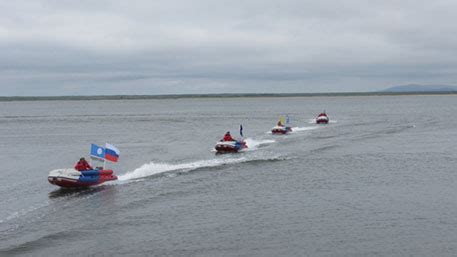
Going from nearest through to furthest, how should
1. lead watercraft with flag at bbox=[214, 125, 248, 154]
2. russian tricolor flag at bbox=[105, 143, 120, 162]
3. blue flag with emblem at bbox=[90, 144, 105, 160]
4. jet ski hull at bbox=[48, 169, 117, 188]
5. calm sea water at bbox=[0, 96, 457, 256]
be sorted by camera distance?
calm sea water at bbox=[0, 96, 457, 256]
jet ski hull at bbox=[48, 169, 117, 188]
blue flag with emblem at bbox=[90, 144, 105, 160]
russian tricolor flag at bbox=[105, 143, 120, 162]
lead watercraft with flag at bbox=[214, 125, 248, 154]

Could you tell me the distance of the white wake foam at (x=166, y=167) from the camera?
141 feet

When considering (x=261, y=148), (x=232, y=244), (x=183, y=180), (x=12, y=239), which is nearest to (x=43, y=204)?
(x=12, y=239)

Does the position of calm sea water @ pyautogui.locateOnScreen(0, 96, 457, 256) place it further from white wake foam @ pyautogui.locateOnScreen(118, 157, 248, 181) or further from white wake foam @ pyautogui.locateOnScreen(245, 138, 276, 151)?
white wake foam @ pyautogui.locateOnScreen(245, 138, 276, 151)

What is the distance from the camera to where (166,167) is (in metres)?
46.5

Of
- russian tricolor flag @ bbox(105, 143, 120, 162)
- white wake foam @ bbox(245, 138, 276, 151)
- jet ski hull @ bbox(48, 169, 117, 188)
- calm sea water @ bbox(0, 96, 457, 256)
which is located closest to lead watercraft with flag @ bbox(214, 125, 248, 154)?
calm sea water @ bbox(0, 96, 457, 256)

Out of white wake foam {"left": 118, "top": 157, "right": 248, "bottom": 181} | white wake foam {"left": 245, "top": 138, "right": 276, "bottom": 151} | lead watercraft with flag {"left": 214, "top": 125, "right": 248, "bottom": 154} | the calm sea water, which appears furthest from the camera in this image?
white wake foam {"left": 245, "top": 138, "right": 276, "bottom": 151}

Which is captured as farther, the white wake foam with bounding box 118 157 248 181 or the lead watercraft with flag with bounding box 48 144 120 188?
the white wake foam with bounding box 118 157 248 181

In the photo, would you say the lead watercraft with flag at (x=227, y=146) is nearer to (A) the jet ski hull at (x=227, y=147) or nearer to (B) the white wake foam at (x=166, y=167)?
(A) the jet ski hull at (x=227, y=147)

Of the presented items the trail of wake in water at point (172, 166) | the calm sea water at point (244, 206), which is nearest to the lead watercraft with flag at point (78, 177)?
the calm sea water at point (244, 206)

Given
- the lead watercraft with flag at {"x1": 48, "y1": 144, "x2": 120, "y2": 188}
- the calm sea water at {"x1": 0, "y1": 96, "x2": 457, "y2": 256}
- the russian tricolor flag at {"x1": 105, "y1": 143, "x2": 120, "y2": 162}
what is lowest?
the calm sea water at {"x1": 0, "y1": 96, "x2": 457, "y2": 256}

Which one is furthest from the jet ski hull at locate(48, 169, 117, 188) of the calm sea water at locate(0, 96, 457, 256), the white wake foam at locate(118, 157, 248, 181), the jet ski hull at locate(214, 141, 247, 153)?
the jet ski hull at locate(214, 141, 247, 153)

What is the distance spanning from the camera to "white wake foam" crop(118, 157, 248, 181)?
141 ft

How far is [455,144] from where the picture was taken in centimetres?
6253

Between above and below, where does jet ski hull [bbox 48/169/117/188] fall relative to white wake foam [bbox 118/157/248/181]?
above
